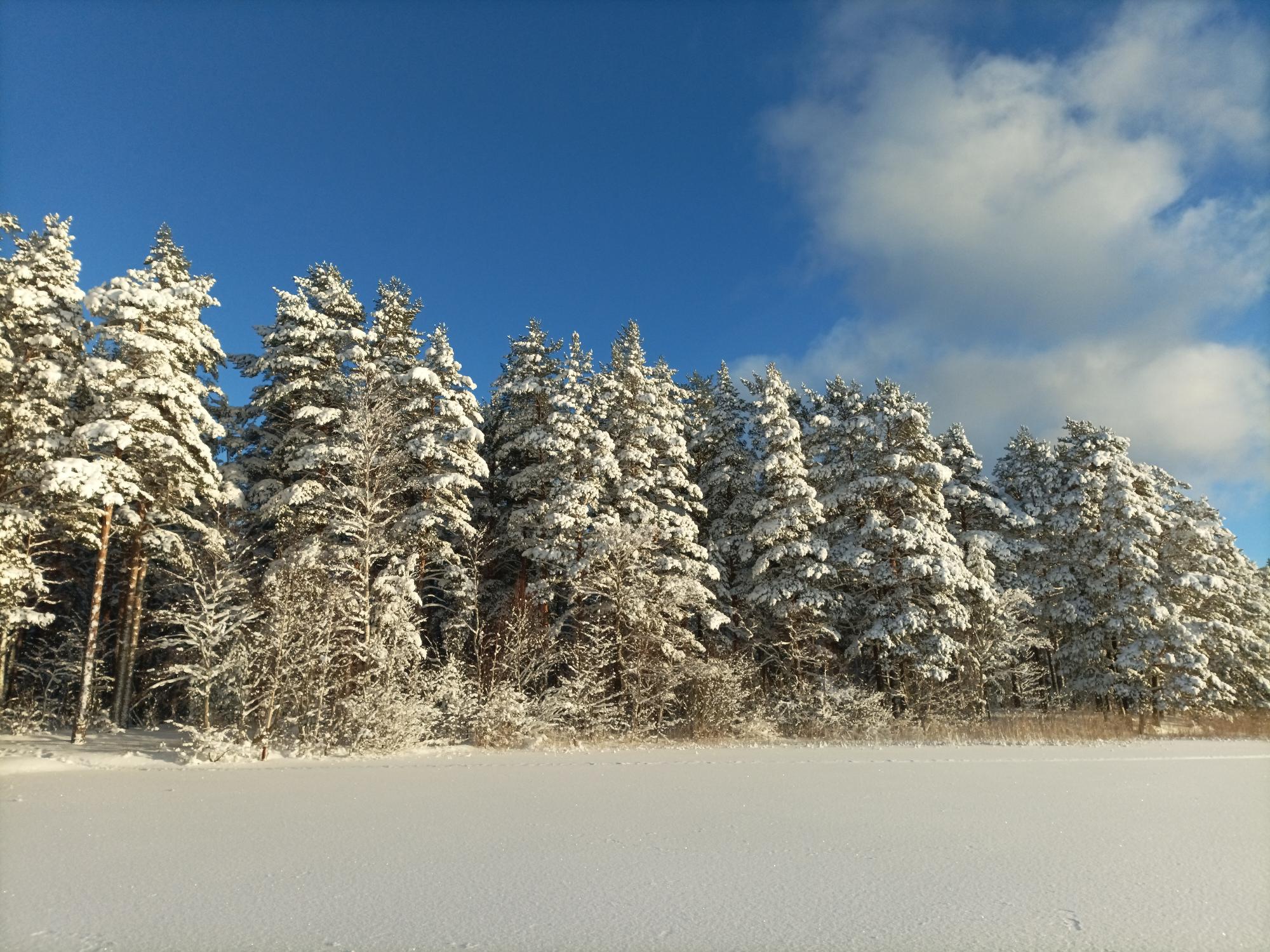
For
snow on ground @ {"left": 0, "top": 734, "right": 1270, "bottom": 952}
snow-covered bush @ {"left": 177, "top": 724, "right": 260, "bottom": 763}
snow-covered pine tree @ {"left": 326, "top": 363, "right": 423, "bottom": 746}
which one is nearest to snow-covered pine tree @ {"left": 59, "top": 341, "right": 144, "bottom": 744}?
snow-covered bush @ {"left": 177, "top": 724, "right": 260, "bottom": 763}

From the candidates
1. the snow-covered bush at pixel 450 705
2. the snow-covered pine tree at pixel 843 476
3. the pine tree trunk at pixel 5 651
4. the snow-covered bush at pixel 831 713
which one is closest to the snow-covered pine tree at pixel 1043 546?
the snow-covered pine tree at pixel 843 476

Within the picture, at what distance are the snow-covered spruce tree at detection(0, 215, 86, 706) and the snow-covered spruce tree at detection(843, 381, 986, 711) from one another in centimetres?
2541

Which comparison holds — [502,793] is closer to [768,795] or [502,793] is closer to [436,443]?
[768,795]

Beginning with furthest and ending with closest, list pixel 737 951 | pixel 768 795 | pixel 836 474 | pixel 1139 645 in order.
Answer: pixel 836 474, pixel 1139 645, pixel 768 795, pixel 737 951

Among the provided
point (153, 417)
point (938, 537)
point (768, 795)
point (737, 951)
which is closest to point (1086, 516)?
point (938, 537)

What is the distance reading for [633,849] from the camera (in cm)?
745

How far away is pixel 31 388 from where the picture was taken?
19.0m

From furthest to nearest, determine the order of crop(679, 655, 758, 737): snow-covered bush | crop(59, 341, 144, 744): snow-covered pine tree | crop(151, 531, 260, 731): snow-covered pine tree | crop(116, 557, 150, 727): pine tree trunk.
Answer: crop(679, 655, 758, 737): snow-covered bush < crop(116, 557, 150, 727): pine tree trunk < crop(59, 341, 144, 744): snow-covered pine tree < crop(151, 531, 260, 731): snow-covered pine tree

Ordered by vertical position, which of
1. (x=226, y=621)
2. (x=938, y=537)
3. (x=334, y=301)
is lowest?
(x=226, y=621)

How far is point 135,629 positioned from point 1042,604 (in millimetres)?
34418

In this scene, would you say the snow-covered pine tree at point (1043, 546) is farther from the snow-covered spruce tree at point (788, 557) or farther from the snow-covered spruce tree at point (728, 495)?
the snow-covered spruce tree at point (728, 495)

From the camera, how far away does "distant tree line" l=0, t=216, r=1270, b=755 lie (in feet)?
61.7

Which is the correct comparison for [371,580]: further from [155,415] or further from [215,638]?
[155,415]

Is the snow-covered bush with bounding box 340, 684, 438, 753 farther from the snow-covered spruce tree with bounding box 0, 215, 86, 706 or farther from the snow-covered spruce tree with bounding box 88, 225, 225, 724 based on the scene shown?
the snow-covered spruce tree with bounding box 0, 215, 86, 706
